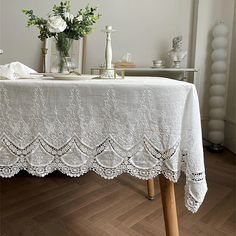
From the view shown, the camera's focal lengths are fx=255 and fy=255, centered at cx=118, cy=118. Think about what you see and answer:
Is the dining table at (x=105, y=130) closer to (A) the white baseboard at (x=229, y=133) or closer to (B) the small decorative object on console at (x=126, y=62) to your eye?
(B) the small decorative object on console at (x=126, y=62)

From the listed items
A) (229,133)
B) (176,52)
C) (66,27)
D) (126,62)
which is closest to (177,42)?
(176,52)

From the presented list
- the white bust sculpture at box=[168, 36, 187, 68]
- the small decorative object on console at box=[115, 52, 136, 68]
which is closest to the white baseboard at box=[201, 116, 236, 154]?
the white bust sculpture at box=[168, 36, 187, 68]

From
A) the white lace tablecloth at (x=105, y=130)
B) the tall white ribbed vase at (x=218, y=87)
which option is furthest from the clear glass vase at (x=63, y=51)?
the tall white ribbed vase at (x=218, y=87)

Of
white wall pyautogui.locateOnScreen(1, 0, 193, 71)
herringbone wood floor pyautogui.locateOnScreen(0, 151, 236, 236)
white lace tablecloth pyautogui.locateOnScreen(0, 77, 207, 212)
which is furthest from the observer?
white wall pyautogui.locateOnScreen(1, 0, 193, 71)

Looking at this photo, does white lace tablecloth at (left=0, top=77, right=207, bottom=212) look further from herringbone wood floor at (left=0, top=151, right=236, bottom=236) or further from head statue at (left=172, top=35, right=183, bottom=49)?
head statue at (left=172, top=35, right=183, bottom=49)

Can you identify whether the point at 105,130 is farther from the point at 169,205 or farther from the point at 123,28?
the point at 123,28

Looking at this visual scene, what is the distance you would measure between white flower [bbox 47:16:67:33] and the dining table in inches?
12.7

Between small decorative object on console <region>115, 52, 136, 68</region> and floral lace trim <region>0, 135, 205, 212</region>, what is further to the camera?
small decorative object on console <region>115, 52, 136, 68</region>

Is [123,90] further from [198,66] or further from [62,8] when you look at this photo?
[198,66]

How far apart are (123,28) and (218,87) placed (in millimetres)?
1191

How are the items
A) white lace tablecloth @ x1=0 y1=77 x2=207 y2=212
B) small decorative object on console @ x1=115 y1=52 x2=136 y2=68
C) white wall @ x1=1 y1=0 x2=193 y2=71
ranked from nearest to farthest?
white lace tablecloth @ x1=0 y1=77 x2=207 y2=212, small decorative object on console @ x1=115 y1=52 x2=136 y2=68, white wall @ x1=1 y1=0 x2=193 y2=71

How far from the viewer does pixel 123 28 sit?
280 centimetres

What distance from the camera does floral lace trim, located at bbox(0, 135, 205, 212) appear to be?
2.87 ft

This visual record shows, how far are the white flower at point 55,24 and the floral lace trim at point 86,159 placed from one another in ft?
1.58
